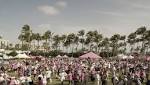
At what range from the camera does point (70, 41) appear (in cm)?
16362

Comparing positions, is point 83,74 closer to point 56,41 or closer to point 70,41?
point 70,41

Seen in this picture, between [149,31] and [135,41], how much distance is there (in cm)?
1820

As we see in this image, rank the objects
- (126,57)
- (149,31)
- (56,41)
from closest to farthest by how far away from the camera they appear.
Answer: (126,57) < (149,31) < (56,41)

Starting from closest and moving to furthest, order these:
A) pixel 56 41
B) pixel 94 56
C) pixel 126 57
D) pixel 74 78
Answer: pixel 74 78 < pixel 94 56 < pixel 126 57 < pixel 56 41

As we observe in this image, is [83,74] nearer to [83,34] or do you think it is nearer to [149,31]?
[149,31]

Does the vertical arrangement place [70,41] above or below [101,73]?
above

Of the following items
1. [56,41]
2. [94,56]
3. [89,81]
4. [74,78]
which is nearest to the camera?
[74,78]

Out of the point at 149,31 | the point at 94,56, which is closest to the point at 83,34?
the point at 149,31

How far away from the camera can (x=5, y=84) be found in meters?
23.3

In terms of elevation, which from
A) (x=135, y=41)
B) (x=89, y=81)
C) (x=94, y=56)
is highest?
(x=135, y=41)

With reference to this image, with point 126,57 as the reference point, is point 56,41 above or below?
above

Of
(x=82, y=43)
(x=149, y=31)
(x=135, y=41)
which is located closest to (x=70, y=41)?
(x=82, y=43)

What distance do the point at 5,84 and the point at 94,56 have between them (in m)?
24.5

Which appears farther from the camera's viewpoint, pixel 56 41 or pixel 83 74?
pixel 56 41
